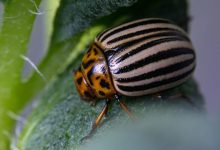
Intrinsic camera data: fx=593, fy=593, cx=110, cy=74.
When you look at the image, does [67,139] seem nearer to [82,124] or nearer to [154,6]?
[82,124]

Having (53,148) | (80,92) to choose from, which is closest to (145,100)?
(80,92)

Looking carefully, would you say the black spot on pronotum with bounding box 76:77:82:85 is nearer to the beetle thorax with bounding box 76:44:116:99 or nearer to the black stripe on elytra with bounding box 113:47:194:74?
the beetle thorax with bounding box 76:44:116:99

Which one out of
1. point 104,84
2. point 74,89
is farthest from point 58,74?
point 104,84

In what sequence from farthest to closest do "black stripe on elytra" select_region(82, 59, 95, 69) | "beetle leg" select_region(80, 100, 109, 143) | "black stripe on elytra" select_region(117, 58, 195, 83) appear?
1. "black stripe on elytra" select_region(82, 59, 95, 69)
2. "black stripe on elytra" select_region(117, 58, 195, 83)
3. "beetle leg" select_region(80, 100, 109, 143)

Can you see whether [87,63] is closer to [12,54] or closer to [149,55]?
[149,55]

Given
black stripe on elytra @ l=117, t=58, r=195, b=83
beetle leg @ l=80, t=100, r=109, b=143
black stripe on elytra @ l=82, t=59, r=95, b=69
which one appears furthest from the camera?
black stripe on elytra @ l=82, t=59, r=95, b=69

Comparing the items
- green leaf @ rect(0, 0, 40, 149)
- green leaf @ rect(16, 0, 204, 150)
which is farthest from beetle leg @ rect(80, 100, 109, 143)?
green leaf @ rect(0, 0, 40, 149)
